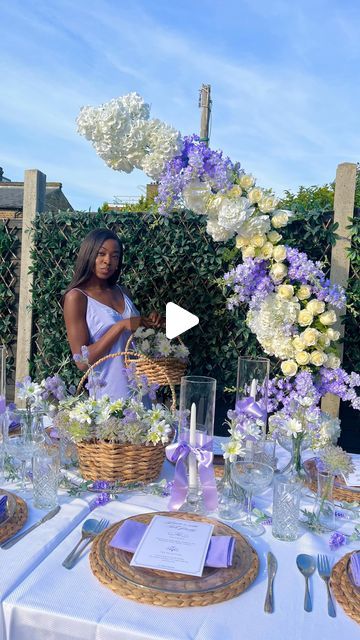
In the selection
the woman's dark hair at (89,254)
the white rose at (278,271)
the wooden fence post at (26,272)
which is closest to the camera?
the white rose at (278,271)

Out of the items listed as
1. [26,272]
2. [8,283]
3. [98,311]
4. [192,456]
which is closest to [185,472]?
[192,456]

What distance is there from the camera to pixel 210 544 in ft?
3.34

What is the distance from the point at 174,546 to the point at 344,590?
34 cm

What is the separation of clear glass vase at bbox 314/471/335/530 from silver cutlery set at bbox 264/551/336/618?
0.15m

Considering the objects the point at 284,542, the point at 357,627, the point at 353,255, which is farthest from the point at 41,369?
the point at 357,627

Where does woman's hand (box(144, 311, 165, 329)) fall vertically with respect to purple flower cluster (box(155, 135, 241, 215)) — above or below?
below

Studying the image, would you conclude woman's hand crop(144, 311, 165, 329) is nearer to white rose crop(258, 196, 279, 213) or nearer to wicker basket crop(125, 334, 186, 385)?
wicker basket crop(125, 334, 186, 385)

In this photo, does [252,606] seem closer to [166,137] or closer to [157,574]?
[157,574]

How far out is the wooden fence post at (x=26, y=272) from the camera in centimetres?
357

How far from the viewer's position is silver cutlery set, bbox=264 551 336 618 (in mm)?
870

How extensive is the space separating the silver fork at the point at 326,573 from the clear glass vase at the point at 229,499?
0.25m

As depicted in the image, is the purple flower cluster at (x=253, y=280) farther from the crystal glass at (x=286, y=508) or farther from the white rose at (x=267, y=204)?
the crystal glass at (x=286, y=508)
